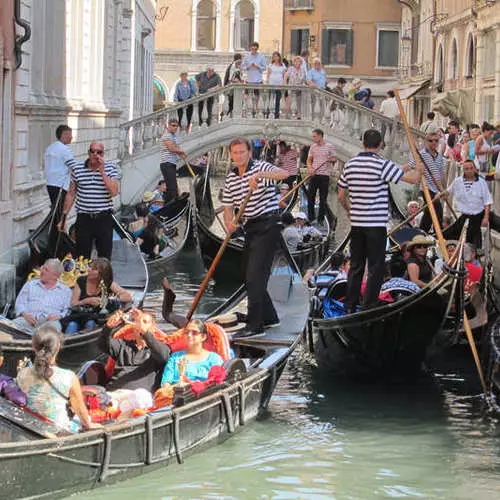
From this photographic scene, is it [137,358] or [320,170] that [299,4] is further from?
[137,358]

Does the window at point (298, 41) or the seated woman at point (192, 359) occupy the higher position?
the window at point (298, 41)

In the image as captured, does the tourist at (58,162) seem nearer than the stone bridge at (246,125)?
Yes

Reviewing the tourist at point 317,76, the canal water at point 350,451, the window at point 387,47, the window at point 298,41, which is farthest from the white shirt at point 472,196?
the window at point 387,47

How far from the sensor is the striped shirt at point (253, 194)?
5344 millimetres

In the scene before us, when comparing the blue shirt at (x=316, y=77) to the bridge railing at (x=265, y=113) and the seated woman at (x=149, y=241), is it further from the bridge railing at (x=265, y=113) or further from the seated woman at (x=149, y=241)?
the seated woman at (x=149, y=241)

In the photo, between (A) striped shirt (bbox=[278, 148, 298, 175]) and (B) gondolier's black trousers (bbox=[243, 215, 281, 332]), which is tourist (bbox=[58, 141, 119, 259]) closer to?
(B) gondolier's black trousers (bbox=[243, 215, 281, 332])

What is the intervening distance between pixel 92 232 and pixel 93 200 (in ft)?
0.60

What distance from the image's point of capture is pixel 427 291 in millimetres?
5434

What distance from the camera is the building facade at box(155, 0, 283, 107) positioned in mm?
25781

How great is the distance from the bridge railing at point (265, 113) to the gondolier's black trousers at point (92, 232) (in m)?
5.76

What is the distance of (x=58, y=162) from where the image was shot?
779 centimetres

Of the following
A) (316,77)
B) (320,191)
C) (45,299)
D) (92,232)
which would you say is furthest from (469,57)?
(45,299)

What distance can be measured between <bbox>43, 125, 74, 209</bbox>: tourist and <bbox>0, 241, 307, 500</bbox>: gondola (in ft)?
8.29

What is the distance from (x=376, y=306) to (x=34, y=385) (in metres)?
2.15
